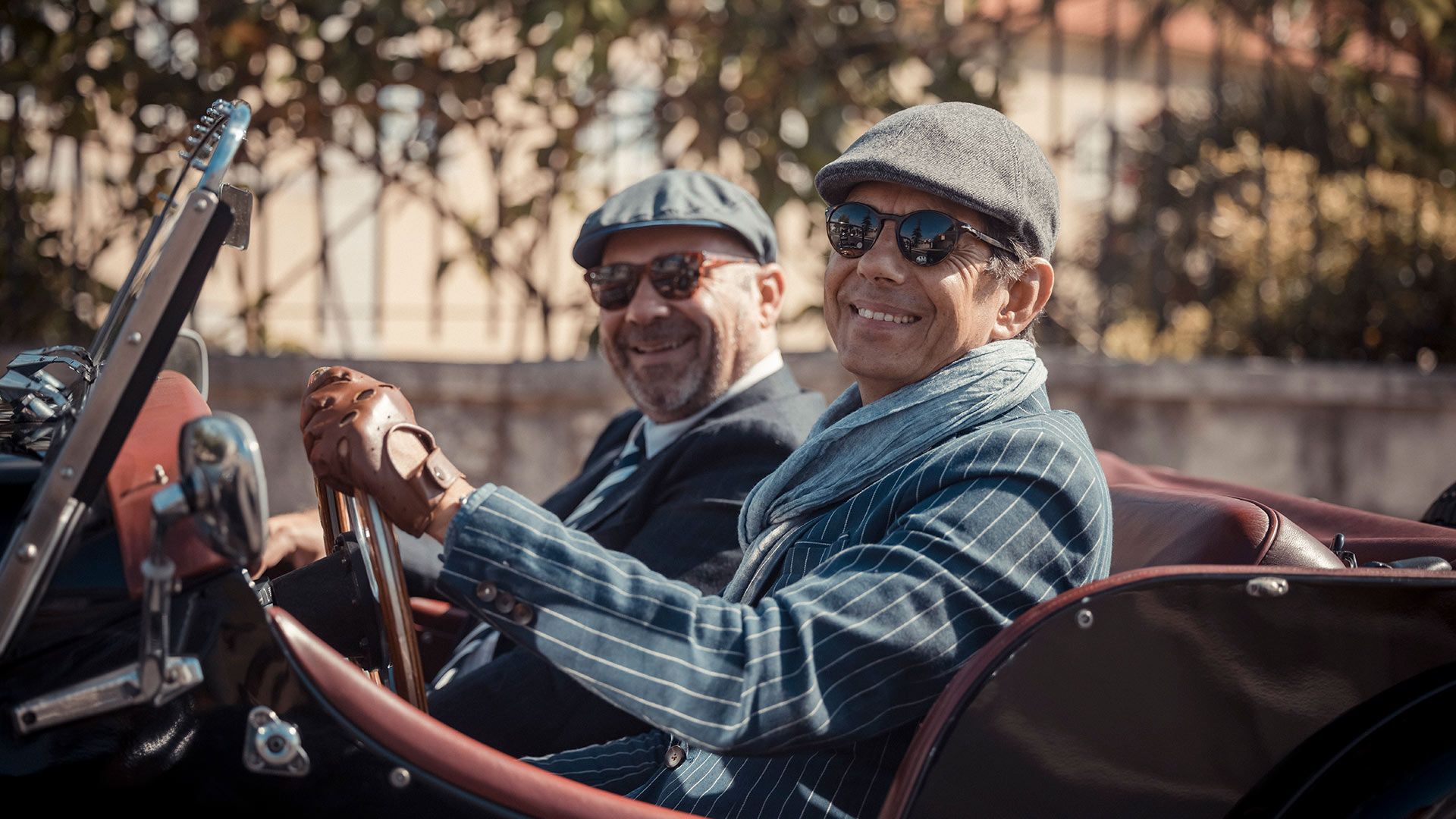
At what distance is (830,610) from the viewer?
1.49 m

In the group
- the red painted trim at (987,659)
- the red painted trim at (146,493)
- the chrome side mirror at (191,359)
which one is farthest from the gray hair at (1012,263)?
the chrome side mirror at (191,359)

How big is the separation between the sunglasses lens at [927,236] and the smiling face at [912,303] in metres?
0.01

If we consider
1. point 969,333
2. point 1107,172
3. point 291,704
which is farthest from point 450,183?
point 291,704

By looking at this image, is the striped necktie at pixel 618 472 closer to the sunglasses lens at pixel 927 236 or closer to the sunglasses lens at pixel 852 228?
the sunglasses lens at pixel 852 228

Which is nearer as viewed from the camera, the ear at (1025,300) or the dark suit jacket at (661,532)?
the ear at (1025,300)

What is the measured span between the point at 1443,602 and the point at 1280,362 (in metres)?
4.09

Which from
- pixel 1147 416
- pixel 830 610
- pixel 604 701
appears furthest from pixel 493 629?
pixel 1147 416

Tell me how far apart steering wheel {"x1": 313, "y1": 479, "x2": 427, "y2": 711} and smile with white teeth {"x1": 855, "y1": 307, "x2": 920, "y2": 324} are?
0.77m

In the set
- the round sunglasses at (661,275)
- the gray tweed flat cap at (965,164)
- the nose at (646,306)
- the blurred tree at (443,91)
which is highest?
the blurred tree at (443,91)

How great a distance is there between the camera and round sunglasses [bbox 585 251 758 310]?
2828mm

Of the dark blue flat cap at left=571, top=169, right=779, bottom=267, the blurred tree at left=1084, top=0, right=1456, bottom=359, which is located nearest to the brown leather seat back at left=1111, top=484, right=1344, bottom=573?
the dark blue flat cap at left=571, top=169, right=779, bottom=267

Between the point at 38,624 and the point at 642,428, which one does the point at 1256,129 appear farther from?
the point at 38,624

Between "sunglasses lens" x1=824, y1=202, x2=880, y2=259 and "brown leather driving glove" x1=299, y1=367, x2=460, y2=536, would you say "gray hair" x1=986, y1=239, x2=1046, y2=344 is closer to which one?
"sunglasses lens" x1=824, y1=202, x2=880, y2=259

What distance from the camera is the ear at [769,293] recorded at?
2.97m
